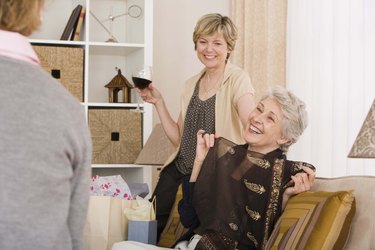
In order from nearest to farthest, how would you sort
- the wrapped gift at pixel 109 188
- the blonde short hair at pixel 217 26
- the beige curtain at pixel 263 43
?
the wrapped gift at pixel 109 188
the blonde short hair at pixel 217 26
the beige curtain at pixel 263 43

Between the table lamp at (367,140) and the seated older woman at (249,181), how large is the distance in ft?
2.67

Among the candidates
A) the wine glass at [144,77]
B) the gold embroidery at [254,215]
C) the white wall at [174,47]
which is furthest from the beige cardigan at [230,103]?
the white wall at [174,47]

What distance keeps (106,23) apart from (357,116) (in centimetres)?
195

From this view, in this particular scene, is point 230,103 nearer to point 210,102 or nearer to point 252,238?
point 210,102

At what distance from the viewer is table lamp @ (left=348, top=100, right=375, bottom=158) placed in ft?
5.82

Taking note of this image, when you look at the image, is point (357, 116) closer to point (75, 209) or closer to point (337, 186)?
point (337, 186)

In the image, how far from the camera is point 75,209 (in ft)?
4.00

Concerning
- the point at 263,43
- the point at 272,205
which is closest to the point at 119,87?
the point at 263,43

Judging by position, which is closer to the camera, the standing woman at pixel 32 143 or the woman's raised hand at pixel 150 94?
the standing woman at pixel 32 143

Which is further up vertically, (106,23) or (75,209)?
(106,23)

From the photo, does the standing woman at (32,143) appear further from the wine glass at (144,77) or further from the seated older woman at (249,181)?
the wine glass at (144,77)

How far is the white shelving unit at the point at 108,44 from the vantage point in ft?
16.4

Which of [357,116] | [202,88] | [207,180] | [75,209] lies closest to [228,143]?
[207,180]

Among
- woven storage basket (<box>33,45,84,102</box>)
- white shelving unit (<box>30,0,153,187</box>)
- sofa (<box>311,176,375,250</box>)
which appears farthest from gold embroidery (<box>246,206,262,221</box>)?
woven storage basket (<box>33,45,84,102</box>)
